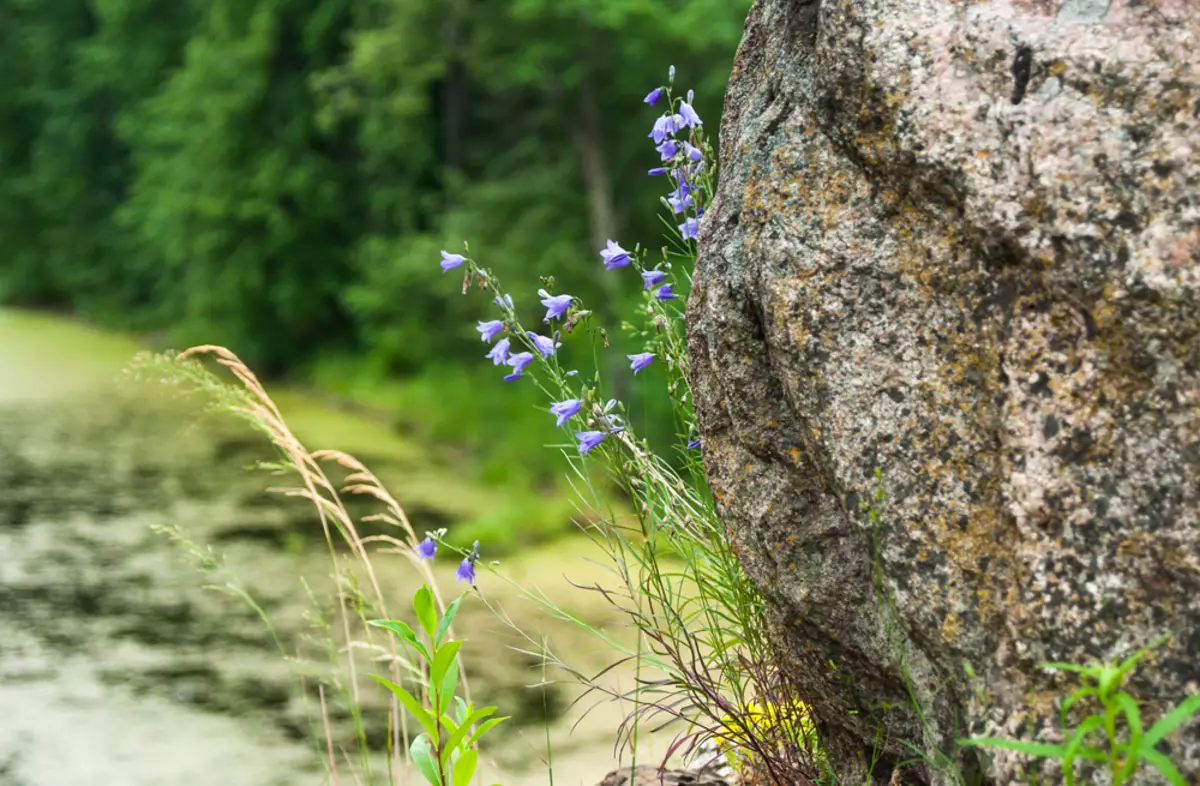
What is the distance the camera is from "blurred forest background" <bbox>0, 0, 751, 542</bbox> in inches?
359

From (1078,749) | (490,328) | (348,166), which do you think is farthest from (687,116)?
(348,166)

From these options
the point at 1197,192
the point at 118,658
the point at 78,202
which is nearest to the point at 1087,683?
the point at 1197,192

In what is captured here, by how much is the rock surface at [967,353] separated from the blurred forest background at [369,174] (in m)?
5.60

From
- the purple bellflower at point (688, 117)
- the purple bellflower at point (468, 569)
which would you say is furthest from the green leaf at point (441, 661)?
the purple bellflower at point (688, 117)

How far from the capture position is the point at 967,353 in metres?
1.32

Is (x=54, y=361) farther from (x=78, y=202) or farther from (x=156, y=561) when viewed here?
(x=156, y=561)

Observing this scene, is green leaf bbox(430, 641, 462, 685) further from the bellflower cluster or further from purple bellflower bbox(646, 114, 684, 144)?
purple bellflower bbox(646, 114, 684, 144)

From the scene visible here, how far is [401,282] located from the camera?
1106 centimetres

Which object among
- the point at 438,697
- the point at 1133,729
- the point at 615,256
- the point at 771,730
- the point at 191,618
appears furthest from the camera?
the point at 191,618

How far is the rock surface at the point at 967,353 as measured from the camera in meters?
1.17

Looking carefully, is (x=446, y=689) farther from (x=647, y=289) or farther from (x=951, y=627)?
(x=647, y=289)

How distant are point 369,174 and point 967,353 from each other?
42.0ft

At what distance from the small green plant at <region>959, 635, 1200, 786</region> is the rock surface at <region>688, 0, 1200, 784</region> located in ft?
0.10

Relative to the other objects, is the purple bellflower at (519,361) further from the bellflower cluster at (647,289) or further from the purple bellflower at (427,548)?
the purple bellflower at (427,548)
